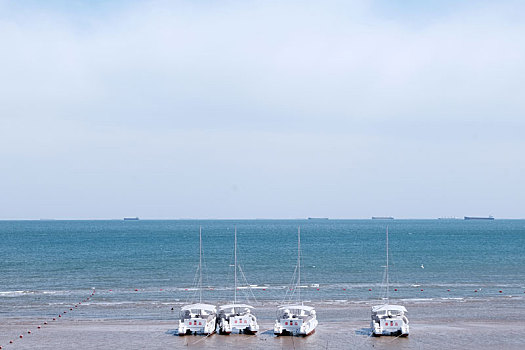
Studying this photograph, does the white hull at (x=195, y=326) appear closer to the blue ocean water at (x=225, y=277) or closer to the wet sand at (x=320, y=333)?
the wet sand at (x=320, y=333)

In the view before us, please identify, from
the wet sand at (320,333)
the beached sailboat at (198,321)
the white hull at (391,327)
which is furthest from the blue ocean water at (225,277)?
the white hull at (391,327)

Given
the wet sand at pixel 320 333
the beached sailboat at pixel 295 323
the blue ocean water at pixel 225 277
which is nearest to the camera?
the wet sand at pixel 320 333

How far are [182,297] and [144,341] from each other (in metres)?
24.9

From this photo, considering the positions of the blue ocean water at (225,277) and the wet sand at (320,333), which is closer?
the wet sand at (320,333)

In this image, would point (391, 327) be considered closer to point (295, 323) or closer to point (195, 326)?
point (295, 323)

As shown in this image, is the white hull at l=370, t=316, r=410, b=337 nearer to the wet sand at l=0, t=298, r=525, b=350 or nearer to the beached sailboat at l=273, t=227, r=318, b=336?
the wet sand at l=0, t=298, r=525, b=350

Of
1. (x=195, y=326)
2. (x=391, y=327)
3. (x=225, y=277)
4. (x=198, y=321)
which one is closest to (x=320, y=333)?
(x=391, y=327)

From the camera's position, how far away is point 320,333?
51281 millimetres

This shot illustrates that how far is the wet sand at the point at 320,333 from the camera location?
1858 inches

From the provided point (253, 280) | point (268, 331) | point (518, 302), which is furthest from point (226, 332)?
point (253, 280)

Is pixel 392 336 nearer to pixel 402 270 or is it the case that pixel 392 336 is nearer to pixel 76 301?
pixel 76 301

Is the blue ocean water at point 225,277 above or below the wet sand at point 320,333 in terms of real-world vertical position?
above

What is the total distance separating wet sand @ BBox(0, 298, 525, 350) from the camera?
1858 inches

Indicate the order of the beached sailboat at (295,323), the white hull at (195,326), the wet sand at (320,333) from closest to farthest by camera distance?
the wet sand at (320,333)
the beached sailboat at (295,323)
the white hull at (195,326)
